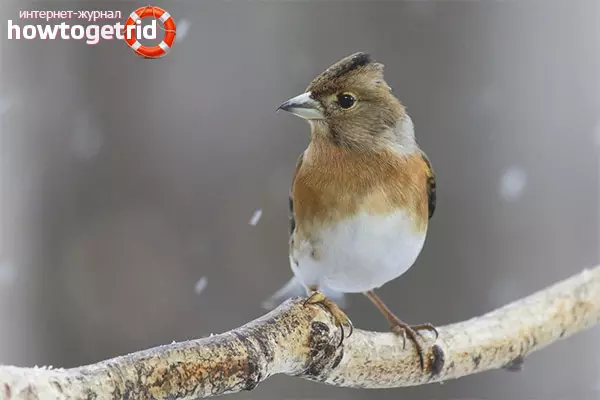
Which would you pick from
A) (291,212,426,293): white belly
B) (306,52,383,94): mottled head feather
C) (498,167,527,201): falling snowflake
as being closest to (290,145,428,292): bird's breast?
(291,212,426,293): white belly

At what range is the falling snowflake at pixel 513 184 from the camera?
1.83 metres

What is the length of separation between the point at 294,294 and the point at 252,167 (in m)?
0.39

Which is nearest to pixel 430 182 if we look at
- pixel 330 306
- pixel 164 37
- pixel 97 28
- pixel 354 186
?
pixel 354 186

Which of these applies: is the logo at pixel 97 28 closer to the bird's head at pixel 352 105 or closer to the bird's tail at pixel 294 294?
the bird's head at pixel 352 105

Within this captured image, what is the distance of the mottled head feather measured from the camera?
1.12 m

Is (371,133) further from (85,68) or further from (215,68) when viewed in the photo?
(85,68)

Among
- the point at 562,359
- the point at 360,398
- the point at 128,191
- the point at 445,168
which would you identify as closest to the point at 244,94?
the point at 128,191

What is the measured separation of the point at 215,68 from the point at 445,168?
0.58 m

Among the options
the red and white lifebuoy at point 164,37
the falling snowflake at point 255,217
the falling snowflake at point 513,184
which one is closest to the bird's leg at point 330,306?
the red and white lifebuoy at point 164,37

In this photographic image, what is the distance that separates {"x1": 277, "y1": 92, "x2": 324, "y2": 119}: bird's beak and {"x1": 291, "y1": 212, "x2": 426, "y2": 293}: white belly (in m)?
0.17

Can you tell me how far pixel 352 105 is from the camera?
45.2 inches

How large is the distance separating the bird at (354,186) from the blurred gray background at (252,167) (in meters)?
0.40

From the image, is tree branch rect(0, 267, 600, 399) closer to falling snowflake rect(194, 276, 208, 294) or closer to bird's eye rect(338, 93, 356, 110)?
bird's eye rect(338, 93, 356, 110)

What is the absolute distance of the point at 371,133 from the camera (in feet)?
3.81
